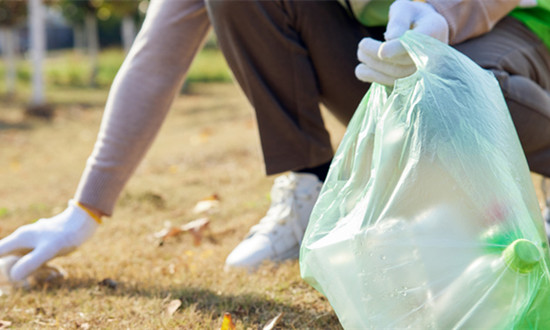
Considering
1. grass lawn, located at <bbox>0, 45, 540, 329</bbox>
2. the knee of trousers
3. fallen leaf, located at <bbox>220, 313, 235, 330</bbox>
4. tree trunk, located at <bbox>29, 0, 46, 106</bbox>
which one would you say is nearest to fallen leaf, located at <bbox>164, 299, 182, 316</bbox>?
grass lawn, located at <bbox>0, 45, 540, 329</bbox>

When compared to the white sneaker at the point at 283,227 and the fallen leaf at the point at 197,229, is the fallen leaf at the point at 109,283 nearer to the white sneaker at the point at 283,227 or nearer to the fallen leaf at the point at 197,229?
the white sneaker at the point at 283,227

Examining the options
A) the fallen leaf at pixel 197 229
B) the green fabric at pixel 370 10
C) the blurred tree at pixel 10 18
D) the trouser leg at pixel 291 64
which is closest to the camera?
the green fabric at pixel 370 10

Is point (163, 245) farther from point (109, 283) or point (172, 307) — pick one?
point (172, 307)

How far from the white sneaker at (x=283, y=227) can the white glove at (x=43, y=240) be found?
380 mm

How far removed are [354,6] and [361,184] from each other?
606mm

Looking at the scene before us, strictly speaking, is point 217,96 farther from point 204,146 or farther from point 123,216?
point 123,216

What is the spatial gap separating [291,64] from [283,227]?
42 centimetres

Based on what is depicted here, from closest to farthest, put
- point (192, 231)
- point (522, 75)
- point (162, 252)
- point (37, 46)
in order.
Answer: point (522, 75) < point (162, 252) < point (192, 231) < point (37, 46)

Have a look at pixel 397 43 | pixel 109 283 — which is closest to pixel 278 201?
pixel 109 283

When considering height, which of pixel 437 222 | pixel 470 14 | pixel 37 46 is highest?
pixel 470 14

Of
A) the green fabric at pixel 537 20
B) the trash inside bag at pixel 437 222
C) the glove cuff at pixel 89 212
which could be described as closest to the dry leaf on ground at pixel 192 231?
the glove cuff at pixel 89 212

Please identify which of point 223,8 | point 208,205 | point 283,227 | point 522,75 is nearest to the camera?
point 522,75

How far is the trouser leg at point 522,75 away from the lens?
131cm

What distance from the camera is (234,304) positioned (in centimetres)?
126
